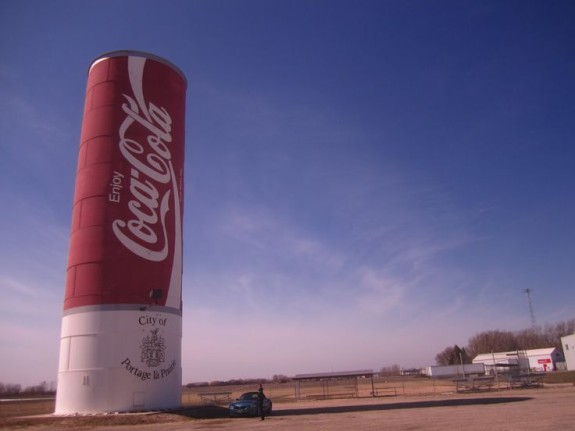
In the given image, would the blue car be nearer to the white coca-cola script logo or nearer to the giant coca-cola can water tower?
the giant coca-cola can water tower

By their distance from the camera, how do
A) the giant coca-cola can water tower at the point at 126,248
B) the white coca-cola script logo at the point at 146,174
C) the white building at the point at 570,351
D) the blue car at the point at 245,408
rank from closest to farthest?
the giant coca-cola can water tower at the point at 126,248 < the blue car at the point at 245,408 < the white coca-cola script logo at the point at 146,174 < the white building at the point at 570,351

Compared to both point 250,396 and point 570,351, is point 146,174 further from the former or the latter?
point 570,351

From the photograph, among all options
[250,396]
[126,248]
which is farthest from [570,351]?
[126,248]

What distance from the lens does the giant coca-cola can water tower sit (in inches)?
958

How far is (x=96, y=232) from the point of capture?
26438 millimetres

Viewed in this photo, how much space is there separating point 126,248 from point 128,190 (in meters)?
3.37

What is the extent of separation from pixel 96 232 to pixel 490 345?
5926 inches

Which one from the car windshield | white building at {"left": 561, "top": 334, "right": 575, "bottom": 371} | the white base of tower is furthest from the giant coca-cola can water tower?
white building at {"left": 561, "top": 334, "right": 575, "bottom": 371}

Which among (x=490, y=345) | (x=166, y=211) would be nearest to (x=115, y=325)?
(x=166, y=211)

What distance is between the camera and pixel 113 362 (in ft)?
79.5

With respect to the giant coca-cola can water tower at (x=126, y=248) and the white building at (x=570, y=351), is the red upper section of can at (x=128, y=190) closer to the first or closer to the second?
the giant coca-cola can water tower at (x=126, y=248)

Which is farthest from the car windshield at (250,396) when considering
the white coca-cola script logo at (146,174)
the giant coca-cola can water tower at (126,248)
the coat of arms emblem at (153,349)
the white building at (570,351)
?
the white building at (570,351)

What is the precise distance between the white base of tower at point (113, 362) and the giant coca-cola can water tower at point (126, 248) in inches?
2.0

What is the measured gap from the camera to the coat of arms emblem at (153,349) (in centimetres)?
2498
